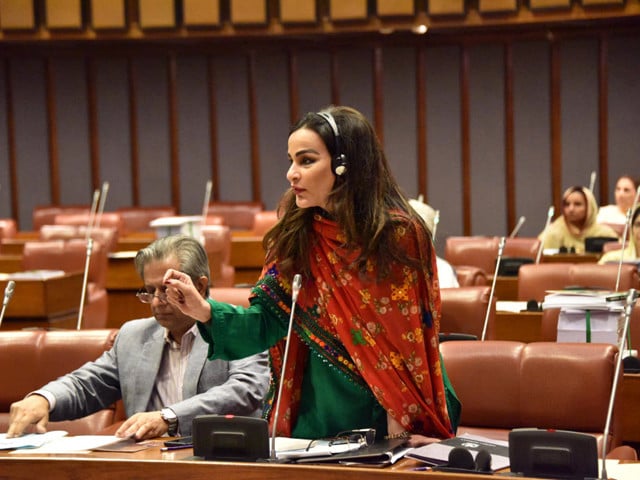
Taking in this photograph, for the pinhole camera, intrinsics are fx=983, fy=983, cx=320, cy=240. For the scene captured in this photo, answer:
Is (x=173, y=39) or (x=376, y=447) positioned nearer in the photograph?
(x=376, y=447)

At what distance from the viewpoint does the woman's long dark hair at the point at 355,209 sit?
2.09 m

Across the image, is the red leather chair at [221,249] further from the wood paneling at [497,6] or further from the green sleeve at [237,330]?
the green sleeve at [237,330]

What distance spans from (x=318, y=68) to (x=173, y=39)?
5.27 ft

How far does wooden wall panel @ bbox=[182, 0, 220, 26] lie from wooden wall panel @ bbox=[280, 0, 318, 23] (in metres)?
0.67

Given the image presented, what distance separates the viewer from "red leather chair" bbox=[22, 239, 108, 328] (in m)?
6.50

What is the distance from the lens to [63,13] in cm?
986

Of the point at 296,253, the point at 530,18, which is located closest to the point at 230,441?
the point at 296,253

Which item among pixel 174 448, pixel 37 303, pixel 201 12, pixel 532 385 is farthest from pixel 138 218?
pixel 174 448

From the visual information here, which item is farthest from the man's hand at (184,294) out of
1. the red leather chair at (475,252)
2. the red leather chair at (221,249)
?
the red leather chair at (221,249)

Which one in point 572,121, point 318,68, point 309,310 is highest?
point 318,68

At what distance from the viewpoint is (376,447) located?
2.04 meters

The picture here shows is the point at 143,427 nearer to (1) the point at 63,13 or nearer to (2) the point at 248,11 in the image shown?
(2) the point at 248,11

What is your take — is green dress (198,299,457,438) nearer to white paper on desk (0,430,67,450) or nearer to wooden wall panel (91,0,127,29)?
white paper on desk (0,430,67,450)

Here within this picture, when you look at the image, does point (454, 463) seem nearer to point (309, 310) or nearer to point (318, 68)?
point (309, 310)
